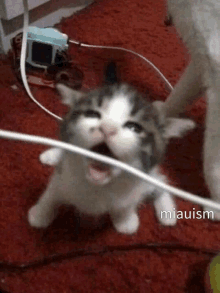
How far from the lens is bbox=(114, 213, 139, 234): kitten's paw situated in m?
0.83

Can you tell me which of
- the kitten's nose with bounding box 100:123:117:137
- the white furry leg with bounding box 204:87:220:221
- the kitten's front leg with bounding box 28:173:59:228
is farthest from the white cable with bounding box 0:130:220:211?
the kitten's front leg with bounding box 28:173:59:228

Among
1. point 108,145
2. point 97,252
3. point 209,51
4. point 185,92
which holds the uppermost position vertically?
point 209,51

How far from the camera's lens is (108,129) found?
1.67 feet

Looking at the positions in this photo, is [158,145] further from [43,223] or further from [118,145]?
[43,223]

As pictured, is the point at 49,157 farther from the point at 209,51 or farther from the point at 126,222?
the point at 209,51

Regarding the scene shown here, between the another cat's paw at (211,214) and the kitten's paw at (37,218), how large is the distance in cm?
48

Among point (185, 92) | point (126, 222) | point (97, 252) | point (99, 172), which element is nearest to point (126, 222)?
point (126, 222)

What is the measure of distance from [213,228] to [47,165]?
22.7 inches

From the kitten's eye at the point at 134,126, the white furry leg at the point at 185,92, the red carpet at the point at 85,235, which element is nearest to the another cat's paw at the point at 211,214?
the red carpet at the point at 85,235

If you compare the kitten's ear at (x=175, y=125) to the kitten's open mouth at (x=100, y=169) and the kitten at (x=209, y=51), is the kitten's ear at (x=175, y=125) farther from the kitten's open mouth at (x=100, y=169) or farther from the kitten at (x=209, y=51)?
the kitten's open mouth at (x=100, y=169)

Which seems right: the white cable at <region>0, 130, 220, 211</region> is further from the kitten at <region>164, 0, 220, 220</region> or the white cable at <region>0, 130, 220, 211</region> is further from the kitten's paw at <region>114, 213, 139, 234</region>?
the kitten's paw at <region>114, 213, 139, 234</region>

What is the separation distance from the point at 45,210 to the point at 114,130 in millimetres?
378

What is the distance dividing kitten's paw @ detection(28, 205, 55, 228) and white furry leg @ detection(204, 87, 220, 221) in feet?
1.46

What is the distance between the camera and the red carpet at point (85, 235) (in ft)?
2.52
